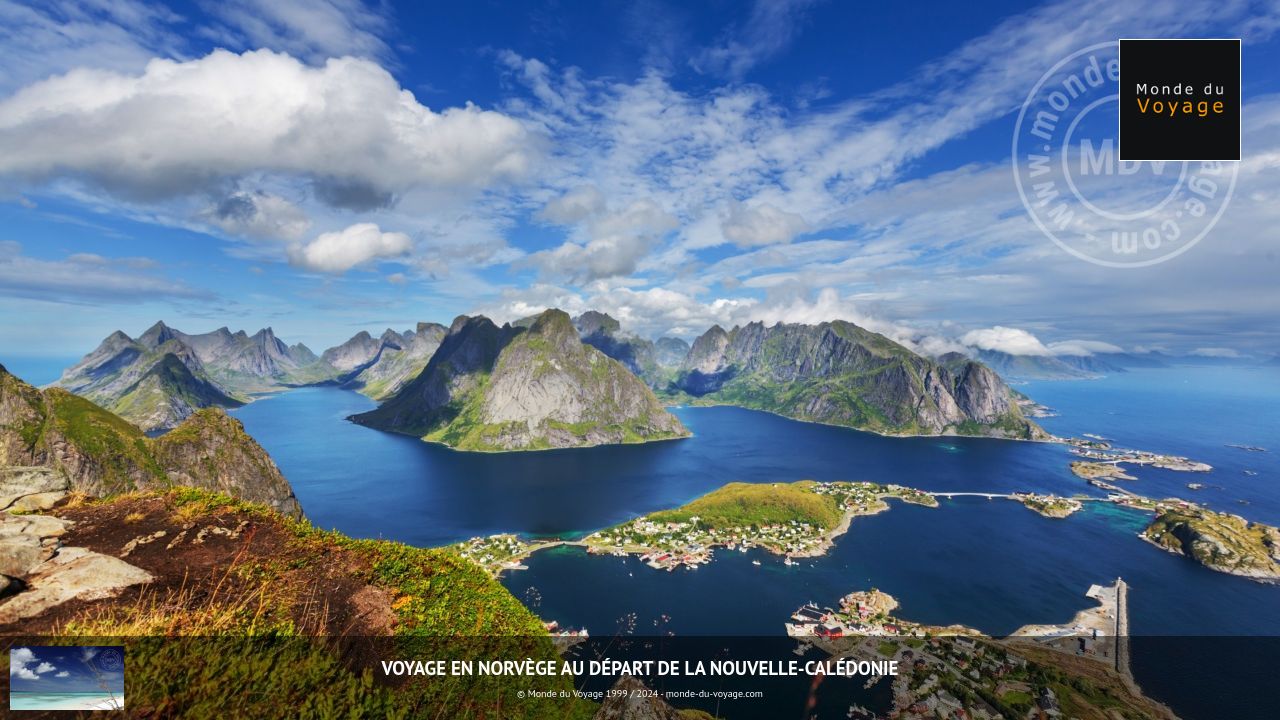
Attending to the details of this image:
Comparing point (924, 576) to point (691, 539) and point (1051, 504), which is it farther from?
point (1051, 504)

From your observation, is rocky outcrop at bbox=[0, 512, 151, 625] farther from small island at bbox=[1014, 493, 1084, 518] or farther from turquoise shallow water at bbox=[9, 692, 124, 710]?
small island at bbox=[1014, 493, 1084, 518]

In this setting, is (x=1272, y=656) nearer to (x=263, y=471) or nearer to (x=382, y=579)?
(x=382, y=579)

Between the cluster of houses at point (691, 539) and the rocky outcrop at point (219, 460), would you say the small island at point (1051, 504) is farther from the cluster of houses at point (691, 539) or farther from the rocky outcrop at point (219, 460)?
the rocky outcrop at point (219, 460)

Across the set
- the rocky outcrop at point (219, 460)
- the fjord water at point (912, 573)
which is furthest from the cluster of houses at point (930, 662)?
the rocky outcrop at point (219, 460)

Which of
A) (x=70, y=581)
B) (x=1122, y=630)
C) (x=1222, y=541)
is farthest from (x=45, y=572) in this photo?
(x=1222, y=541)

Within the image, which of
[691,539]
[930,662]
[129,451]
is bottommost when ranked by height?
[691,539]

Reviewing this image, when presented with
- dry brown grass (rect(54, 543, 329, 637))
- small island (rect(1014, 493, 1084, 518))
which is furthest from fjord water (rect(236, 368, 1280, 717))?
dry brown grass (rect(54, 543, 329, 637))
